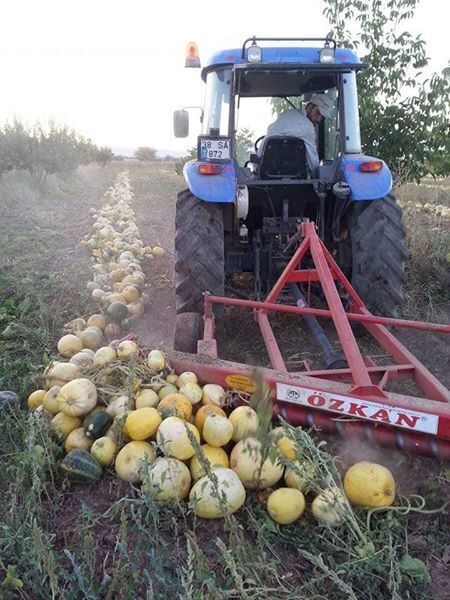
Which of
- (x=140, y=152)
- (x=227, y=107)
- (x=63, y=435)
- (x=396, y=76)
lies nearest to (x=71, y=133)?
(x=396, y=76)

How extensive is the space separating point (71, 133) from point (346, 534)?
23063mm

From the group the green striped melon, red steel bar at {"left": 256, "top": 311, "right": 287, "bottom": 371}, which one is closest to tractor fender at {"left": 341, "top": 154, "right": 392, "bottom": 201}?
red steel bar at {"left": 256, "top": 311, "right": 287, "bottom": 371}

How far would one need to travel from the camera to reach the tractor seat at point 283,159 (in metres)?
4.77

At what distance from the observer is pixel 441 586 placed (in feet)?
6.90

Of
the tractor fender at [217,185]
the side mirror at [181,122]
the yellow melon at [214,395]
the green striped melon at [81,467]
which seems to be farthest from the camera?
the side mirror at [181,122]

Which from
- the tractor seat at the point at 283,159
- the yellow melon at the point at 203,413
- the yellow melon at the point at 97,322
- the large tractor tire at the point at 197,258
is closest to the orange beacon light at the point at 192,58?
the tractor seat at the point at 283,159

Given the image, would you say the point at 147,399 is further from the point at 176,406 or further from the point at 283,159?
the point at 283,159

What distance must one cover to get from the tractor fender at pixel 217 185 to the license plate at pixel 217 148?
80mm

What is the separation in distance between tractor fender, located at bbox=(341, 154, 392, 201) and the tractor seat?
1.39ft

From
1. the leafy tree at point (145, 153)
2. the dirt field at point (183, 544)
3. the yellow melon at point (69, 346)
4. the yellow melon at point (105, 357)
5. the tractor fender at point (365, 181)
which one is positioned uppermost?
the leafy tree at point (145, 153)

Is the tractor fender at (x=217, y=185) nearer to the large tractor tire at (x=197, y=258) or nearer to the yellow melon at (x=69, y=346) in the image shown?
the large tractor tire at (x=197, y=258)

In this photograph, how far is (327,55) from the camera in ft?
14.7

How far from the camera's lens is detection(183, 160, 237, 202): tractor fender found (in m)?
4.32

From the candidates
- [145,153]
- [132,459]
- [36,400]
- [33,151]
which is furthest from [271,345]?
[145,153]
